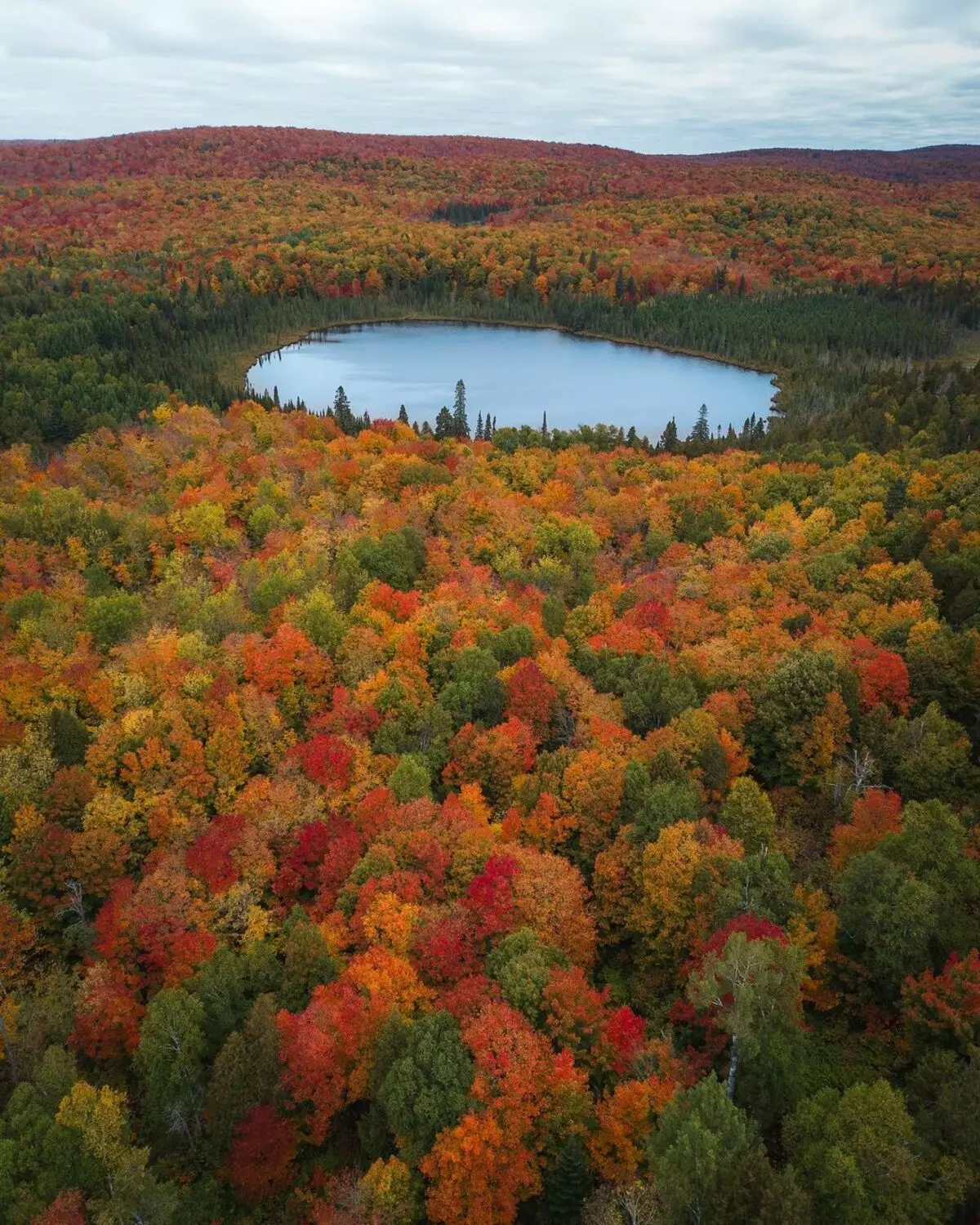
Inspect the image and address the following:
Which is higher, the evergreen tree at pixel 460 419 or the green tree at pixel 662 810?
the evergreen tree at pixel 460 419

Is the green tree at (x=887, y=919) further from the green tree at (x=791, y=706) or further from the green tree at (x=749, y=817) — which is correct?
the green tree at (x=791, y=706)

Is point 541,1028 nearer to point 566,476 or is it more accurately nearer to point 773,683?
point 773,683

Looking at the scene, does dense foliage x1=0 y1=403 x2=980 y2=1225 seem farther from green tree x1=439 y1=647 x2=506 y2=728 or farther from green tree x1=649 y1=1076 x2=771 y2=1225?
green tree x1=439 y1=647 x2=506 y2=728

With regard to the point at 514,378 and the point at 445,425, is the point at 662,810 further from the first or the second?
the point at 514,378

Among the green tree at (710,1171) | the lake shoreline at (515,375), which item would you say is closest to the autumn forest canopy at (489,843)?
the green tree at (710,1171)

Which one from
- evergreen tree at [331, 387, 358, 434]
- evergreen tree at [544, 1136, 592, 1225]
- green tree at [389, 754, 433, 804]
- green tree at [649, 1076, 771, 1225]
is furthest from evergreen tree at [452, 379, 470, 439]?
green tree at [649, 1076, 771, 1225]

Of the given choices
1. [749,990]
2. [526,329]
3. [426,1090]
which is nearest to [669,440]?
[749,990]

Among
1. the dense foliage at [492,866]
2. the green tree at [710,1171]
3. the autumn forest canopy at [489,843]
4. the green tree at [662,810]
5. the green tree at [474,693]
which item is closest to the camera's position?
the green tree at [710,1171]
